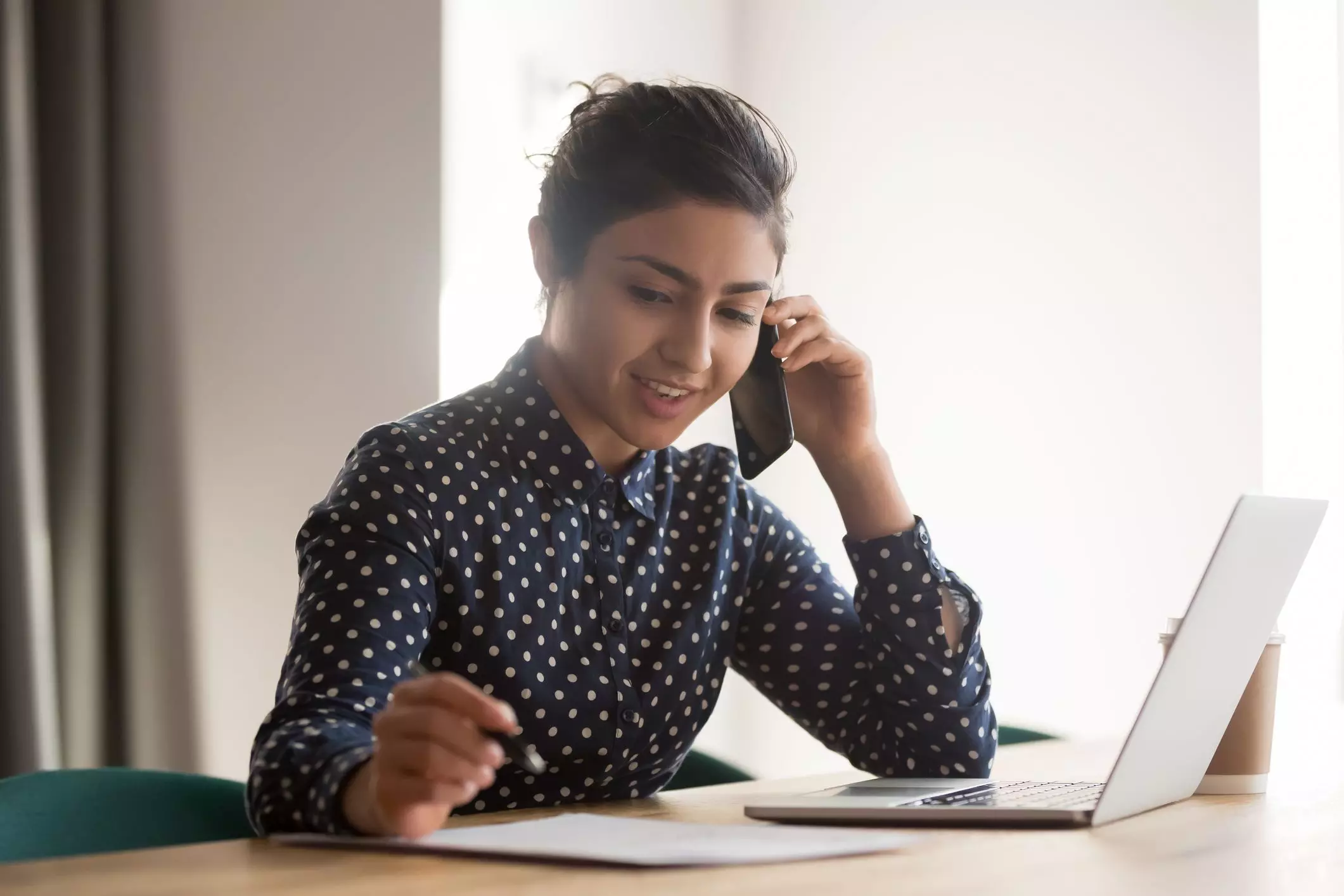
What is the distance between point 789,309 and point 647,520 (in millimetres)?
280

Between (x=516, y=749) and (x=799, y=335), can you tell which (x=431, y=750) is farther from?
(x=799, y=335)

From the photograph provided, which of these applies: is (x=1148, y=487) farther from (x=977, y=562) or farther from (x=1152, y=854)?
(x=1152, y=854)

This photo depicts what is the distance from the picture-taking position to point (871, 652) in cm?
152

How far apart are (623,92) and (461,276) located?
1.43 meters

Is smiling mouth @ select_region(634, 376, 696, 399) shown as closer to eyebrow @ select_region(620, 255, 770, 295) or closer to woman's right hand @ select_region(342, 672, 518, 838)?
eyebrow @ select_region(620, 255, 770, 295)

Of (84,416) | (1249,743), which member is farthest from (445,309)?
(1249,743)

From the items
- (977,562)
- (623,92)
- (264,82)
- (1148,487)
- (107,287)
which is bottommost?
(977,562)

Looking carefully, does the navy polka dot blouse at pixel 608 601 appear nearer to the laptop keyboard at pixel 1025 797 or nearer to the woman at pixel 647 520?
the woman at pixel 647 520

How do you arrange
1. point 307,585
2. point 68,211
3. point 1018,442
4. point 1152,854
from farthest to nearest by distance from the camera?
point 1018,442
point 68,211
point 307,585
point 1152,854

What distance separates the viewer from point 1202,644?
0.99 meters

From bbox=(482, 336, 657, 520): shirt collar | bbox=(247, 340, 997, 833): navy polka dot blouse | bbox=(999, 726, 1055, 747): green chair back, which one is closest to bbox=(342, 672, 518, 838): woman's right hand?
bbox=(247, 340, 997, 833): navy polka dot blouse

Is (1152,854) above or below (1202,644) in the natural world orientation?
below

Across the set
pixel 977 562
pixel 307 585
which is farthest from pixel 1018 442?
pixel 307 585

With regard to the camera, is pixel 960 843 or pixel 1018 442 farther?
pixel 1018 442
